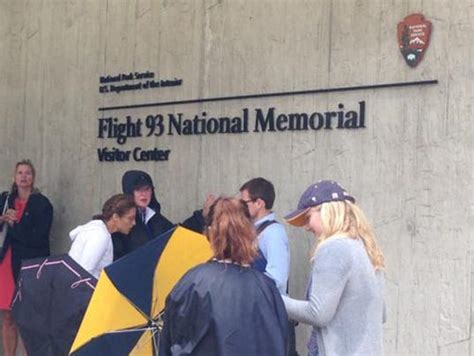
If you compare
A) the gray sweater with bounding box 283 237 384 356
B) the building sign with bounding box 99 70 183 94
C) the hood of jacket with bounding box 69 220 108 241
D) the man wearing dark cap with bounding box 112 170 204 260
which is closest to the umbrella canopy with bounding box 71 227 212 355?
the hood of jacket with bounding box 69 220 108 241

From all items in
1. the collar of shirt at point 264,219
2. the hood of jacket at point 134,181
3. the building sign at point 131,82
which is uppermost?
the building sign at point 131,82

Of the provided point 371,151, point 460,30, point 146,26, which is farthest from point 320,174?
point 146,26

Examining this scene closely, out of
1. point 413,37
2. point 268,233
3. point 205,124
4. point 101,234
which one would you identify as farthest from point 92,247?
point 413,37

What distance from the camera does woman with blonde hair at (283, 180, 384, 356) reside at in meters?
4.55

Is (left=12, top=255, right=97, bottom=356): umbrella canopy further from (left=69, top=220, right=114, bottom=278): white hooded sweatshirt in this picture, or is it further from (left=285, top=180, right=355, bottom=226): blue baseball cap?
(left=285, top=180, right=355, bottom=226): blue baseball cap

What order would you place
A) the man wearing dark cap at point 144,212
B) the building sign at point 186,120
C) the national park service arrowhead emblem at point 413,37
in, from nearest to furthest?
the national park service arrowhead emblem at point 413,37
the building sign at point 186,120
the man wearing dark cap at point 144,212

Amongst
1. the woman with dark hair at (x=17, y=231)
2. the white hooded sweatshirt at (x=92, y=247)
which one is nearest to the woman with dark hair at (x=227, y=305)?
the white hooded sweatshirt at (x=92, y=247)

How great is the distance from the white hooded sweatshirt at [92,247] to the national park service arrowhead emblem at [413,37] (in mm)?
2393

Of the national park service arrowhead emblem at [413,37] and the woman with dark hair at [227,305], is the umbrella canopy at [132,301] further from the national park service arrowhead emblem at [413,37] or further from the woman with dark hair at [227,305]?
the national park service arrowhead emblem at [413,37]

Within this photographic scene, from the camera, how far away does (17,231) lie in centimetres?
947

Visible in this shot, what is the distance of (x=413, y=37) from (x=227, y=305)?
314 cm

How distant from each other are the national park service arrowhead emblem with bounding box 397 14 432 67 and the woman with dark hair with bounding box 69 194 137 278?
2159mm

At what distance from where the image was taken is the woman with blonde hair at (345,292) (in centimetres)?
455

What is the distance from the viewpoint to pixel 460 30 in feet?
22.5
